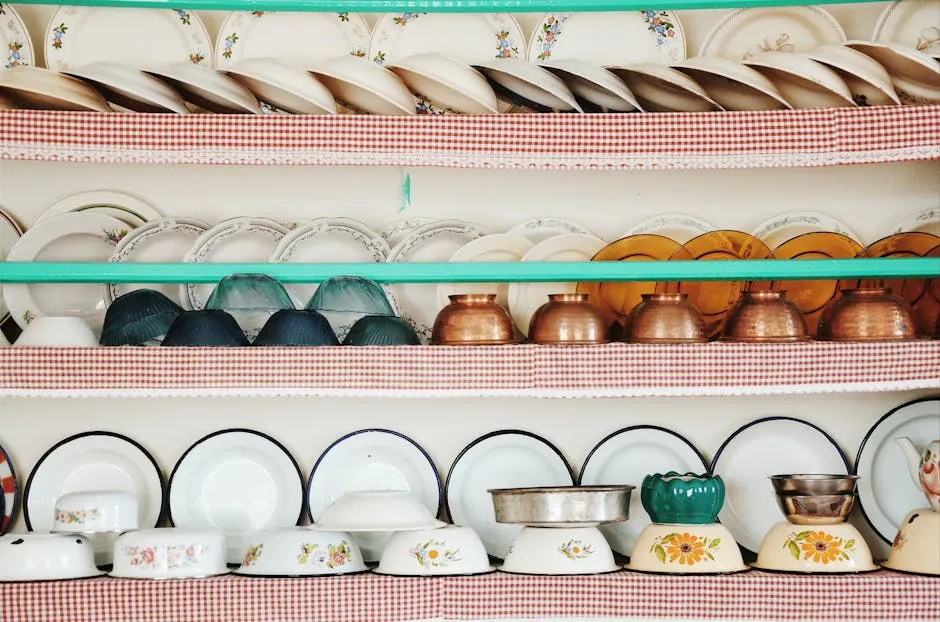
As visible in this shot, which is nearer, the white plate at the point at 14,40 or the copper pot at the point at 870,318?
the copper pot at the point at 870,318

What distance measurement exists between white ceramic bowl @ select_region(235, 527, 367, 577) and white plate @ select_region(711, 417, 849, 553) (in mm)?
800

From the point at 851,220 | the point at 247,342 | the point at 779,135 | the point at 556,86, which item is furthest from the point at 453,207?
the point at 851,220

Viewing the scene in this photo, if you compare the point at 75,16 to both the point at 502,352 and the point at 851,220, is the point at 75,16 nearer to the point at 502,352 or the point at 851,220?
the point at 502,352

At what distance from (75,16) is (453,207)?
0.90 metres

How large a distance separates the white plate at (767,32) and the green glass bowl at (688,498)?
0.91 m

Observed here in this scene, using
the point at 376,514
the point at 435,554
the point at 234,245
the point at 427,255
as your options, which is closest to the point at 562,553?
the point at 435,554

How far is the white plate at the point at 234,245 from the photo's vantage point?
7.72 ft

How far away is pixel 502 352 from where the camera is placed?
6.87ft

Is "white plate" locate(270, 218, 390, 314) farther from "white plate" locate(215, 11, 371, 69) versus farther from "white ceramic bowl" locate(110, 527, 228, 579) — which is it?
"white ceramic bowl" locate(110, 527, 228, 579)

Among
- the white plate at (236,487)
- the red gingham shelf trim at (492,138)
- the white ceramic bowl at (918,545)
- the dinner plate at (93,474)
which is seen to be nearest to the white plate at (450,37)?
the red gingham shelf trim at (492,138)

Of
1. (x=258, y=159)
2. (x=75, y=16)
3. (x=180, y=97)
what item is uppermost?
(x=75, y=16)

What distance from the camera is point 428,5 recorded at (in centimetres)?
230

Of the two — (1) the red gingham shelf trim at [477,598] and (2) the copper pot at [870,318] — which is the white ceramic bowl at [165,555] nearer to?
(1) the red gingham shelf trim at [477,598]

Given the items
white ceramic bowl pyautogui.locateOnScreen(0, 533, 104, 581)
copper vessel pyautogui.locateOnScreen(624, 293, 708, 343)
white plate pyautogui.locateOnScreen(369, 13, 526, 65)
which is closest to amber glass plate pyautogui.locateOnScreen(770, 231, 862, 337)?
copper vessel pyautogui.locateOnScreen(624, 293, 708, 343)
